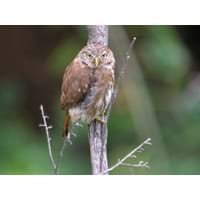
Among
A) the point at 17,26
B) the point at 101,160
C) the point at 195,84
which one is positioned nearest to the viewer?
the point at 101,160

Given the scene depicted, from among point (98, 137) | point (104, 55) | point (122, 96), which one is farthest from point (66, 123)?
point (122, 96)

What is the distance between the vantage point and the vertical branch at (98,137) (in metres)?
3.88

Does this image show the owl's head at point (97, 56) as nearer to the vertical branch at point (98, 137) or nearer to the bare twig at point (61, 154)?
the vertical branch at point (98, 137)

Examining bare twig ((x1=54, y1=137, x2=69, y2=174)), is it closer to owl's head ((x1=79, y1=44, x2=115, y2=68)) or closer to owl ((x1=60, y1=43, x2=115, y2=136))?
owl ((x1=60, y1=43, x2=115, y2=136))

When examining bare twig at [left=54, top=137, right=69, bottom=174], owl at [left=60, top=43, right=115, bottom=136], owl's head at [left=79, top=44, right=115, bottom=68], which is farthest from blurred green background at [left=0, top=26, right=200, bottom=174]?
owl's head at [left=79, top=44, right=115, bottom=68]

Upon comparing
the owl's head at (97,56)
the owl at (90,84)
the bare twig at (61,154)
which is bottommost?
the bare twig at (61,154)

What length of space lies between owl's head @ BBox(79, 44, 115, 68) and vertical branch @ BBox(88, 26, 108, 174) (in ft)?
0.05

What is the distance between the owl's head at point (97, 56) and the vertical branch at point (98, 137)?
2 centimetres

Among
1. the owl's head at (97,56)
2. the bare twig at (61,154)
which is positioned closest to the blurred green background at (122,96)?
the bare twig at (61,154)
